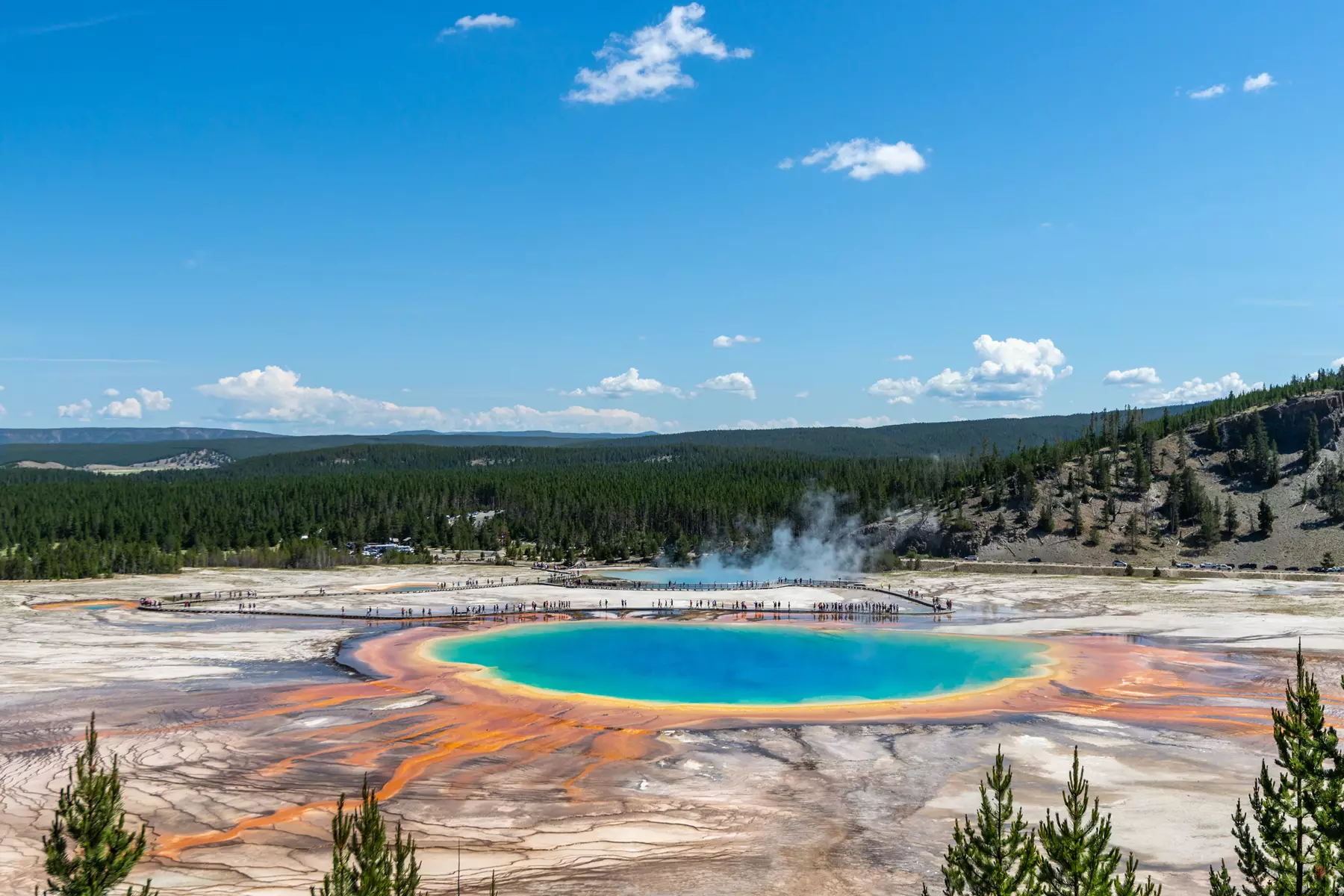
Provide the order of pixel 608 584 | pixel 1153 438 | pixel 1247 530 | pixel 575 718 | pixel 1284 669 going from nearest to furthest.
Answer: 1. pixel 575 718
2. pixel 1284 669
3. pixel 608 584
4. pixel 1247 530
5. pixel 1153 438

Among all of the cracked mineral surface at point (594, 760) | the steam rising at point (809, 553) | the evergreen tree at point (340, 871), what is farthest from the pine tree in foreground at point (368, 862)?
the steam rising at point (809, 553)

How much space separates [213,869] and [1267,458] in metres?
109

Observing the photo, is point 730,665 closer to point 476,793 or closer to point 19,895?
point 476,793

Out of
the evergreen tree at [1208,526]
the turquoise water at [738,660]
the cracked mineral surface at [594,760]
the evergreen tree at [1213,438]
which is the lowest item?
the turquoise water at [738,660]

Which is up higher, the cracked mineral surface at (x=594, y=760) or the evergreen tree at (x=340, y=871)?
the evergreen tree at (x=340, y=871)

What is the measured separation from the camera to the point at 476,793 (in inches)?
939

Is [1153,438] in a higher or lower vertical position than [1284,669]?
higher

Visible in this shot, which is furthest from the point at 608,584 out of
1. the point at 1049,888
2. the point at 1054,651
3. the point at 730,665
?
the point at 1049,888

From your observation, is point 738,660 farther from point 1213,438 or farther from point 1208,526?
point 1213,438

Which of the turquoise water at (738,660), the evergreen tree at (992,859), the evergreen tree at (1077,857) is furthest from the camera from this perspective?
the turquoise water at (738,660)

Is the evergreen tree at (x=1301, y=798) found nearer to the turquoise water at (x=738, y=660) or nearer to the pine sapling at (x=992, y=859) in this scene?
the pine sapling at (x=992, y=859)

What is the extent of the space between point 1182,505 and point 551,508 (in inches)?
3041

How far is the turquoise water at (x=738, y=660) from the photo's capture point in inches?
1515

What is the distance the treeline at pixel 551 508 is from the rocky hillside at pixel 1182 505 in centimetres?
56
